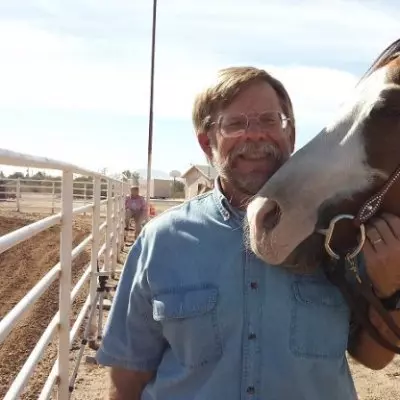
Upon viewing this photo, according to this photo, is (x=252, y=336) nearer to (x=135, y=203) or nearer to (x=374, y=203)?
(x=374, y=203)

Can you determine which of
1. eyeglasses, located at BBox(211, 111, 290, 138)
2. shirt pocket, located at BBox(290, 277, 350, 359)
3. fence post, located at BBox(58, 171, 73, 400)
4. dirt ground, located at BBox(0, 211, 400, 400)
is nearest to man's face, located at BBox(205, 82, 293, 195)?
eyeglasses, located at BBox(211, 111, 290, 138)

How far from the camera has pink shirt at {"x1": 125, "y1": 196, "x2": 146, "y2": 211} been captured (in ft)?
42.9

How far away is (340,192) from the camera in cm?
179

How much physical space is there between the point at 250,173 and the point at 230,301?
422 millimetres

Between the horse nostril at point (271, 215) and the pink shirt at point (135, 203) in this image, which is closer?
the horse nostril at point (271, 215)

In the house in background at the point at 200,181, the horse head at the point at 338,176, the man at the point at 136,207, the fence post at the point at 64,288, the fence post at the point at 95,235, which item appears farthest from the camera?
the man at the point at 136,207

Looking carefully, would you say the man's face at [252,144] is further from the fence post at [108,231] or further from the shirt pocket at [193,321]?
the fence post at [108,231]

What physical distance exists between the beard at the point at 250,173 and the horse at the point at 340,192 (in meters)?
0.08

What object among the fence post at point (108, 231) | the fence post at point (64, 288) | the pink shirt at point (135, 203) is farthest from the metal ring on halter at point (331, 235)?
the pink shirt at point (135, 203)

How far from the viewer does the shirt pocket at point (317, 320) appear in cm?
160

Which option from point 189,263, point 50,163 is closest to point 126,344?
point 189,263

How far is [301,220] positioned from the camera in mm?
1717

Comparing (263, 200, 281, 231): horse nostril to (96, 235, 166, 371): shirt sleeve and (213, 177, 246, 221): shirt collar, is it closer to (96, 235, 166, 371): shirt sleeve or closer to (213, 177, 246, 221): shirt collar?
(213, 177, 246, 221): shirt collar

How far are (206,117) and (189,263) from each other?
0.52 m
